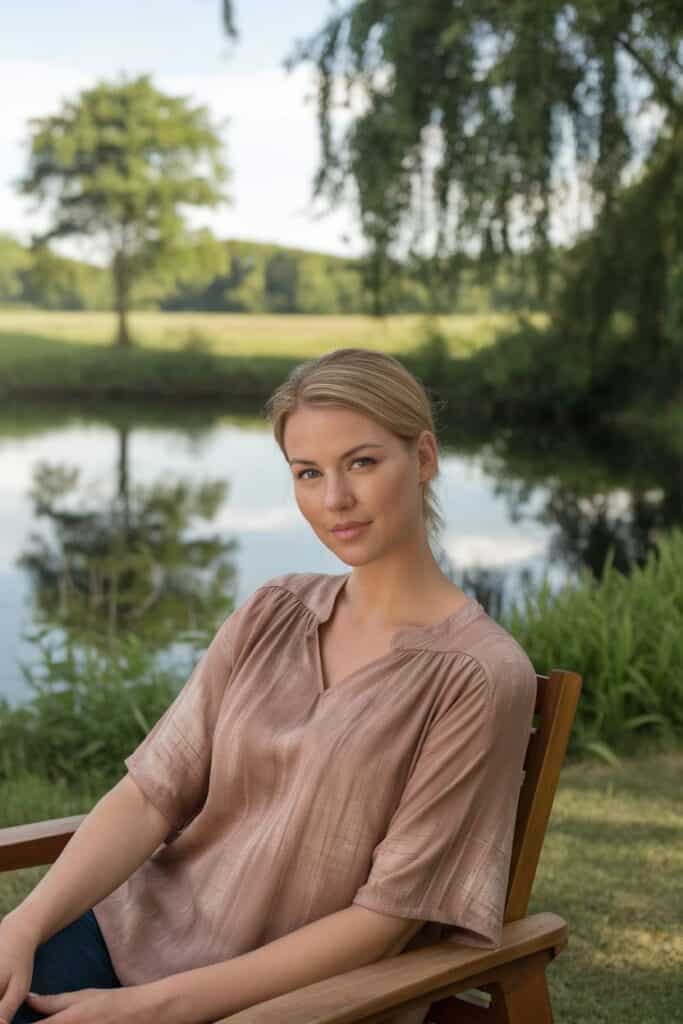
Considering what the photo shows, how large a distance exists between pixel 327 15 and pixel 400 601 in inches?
322

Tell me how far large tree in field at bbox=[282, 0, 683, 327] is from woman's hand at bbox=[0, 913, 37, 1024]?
6.85 meters

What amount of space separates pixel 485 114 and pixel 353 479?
24.1 ft

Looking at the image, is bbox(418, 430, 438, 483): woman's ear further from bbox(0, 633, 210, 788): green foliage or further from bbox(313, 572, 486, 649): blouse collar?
bbox(0, 633, 210, 788): green foliage

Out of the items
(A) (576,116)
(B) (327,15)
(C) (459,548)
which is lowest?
(C) (459,548)

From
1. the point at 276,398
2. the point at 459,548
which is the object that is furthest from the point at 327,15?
the point at 276,398

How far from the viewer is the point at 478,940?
5.55 feet

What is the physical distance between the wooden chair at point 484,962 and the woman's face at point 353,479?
30 centimetres

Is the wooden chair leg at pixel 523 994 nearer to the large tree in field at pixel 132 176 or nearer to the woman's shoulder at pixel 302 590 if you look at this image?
the woman's shoulder at pixel 302 590

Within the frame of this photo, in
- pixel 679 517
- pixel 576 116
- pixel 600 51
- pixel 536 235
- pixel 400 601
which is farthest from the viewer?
pixel 679 517

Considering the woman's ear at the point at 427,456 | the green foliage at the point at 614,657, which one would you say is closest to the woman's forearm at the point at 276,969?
the woman's ear at the point at 427,456

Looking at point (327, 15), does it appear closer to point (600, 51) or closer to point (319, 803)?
point (600, 51)

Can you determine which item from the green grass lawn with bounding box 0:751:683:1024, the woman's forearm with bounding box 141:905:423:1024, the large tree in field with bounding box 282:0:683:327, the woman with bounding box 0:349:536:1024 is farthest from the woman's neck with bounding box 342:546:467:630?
the large tree in field with bounding box 282:0:683:327

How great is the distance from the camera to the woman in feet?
5.42

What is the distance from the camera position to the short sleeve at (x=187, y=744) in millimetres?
1900
